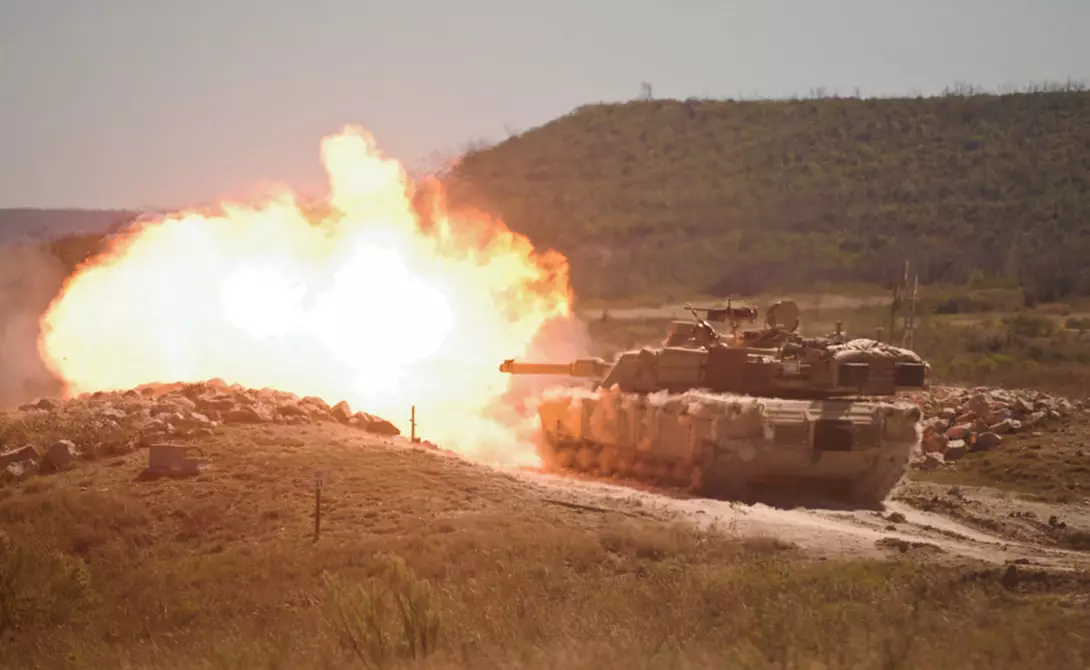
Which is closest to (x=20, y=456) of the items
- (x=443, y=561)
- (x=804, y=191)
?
(x=443, y=561)

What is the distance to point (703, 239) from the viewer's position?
6494 centimetres

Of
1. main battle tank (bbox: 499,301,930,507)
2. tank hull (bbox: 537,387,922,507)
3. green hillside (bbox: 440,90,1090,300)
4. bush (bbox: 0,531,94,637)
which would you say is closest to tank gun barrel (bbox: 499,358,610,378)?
main battle tank (bbox: 499,301,930,507)

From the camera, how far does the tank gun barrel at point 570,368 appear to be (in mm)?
25234

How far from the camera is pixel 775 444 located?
64.5 feet

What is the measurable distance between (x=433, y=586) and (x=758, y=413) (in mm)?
8341

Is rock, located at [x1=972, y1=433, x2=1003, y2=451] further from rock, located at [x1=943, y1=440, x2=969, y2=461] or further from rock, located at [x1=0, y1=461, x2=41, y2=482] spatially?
rock, located at [x1=0, y1=461, x2=41, y2=482]

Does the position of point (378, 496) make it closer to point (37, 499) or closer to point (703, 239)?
point (37, 499)

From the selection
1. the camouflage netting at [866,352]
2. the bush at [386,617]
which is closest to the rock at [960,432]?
the camouflage netting at [866,352]

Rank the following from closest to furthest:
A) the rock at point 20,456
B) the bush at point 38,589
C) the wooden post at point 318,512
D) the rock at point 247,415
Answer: the bush at point 38,589
the wooden post at point 318,512
the rock at point 20,456
the rock at point 247,415

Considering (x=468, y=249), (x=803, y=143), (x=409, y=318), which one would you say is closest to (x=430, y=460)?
(x=409, y=318)

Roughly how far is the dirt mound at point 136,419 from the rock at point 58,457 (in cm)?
1

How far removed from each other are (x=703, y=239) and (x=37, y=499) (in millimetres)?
51002

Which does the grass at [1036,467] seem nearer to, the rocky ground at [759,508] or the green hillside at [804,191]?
the rocky ground at [759,508]

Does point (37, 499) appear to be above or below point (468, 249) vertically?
below
